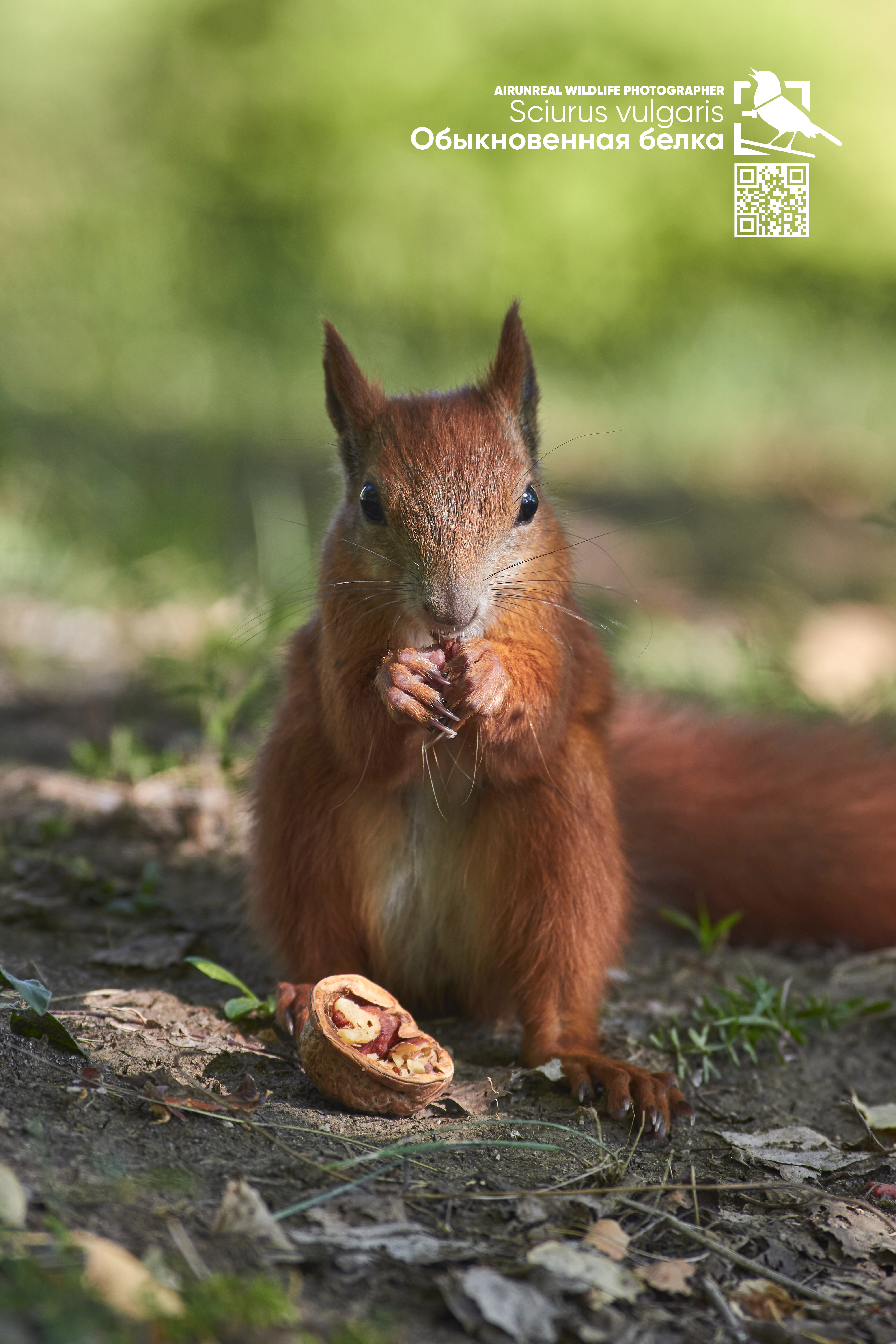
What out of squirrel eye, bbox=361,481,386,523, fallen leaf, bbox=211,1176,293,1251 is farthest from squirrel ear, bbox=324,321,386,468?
fallen leaf, bbox=211,1176,293,1251

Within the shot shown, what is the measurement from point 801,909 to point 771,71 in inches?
184

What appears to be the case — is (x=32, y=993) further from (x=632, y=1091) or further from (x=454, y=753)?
(x=632, y=1091)

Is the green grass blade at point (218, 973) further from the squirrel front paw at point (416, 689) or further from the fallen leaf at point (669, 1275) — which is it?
the fallen leaf at point (669, 1275)

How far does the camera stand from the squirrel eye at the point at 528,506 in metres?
1.92

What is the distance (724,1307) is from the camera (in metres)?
1.33

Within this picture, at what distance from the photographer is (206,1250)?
1.23 meters

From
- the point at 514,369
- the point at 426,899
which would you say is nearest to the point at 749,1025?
the point at 426,899

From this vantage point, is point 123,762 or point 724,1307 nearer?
point 724,1307

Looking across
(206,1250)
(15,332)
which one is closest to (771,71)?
(15,332)

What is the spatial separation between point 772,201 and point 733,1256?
16.9ft

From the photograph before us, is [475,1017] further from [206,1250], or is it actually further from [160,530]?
[160,530]

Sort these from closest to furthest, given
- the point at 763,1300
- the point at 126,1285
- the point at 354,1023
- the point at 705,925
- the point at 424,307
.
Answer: the point at 126,1285, the point at 763,1300, the point at 354,1023, the point at 705,925, the point at 424,307

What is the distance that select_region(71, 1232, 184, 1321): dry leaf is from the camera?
42.5 inches

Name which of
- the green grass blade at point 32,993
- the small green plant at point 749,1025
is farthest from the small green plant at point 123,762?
the small green plant at point 749,1025
